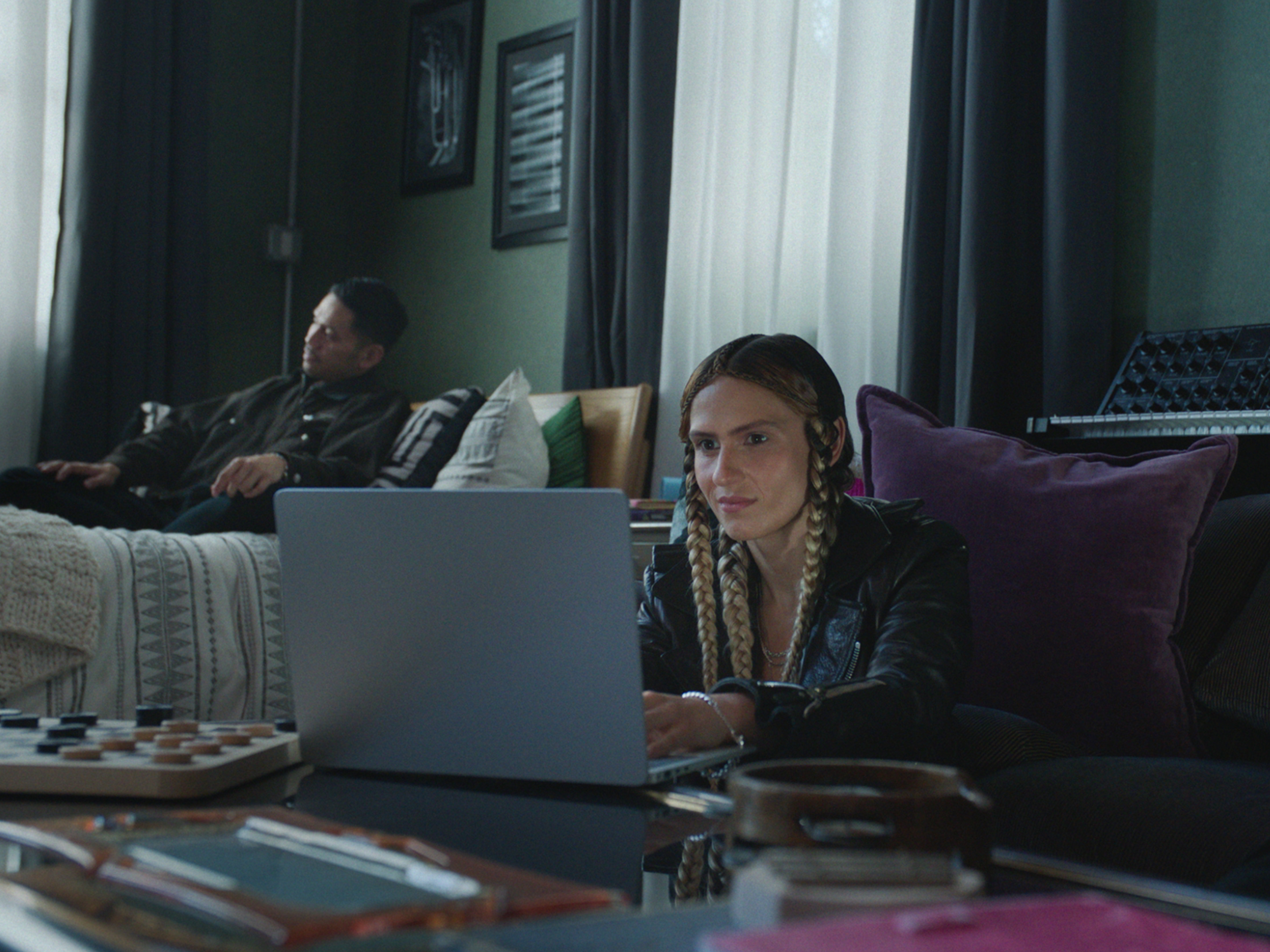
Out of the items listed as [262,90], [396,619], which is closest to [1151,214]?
[396,619]

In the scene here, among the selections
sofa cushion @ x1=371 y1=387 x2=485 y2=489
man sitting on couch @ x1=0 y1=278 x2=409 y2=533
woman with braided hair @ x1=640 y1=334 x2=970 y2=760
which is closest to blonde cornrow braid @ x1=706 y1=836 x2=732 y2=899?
woman with braided hair @ x1=640 y1=334 x2=970 y2=760

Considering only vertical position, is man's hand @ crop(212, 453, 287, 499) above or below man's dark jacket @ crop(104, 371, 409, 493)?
below

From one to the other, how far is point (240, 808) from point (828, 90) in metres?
2.56

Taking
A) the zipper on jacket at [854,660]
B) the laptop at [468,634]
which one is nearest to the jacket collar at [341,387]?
the zipper on jacket at [854,660]

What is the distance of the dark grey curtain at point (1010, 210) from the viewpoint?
239cm

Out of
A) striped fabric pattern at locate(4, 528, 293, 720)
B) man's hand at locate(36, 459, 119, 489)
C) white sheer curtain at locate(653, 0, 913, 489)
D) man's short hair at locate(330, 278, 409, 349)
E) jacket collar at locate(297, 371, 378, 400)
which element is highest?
white sheer curtain at locate(653, 0, 913, 489)

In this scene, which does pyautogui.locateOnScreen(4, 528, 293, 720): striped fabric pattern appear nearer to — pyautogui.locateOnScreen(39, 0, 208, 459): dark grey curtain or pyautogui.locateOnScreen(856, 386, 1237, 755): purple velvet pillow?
pyautogui.locateOnScreen(856, 386, 1237, 755): purple velvet pillow

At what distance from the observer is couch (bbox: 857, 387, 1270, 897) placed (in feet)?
4.68

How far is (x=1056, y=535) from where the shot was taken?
156cm

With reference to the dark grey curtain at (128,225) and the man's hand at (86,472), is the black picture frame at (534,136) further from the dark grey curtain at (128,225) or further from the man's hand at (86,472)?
the man's hand at (86,472)

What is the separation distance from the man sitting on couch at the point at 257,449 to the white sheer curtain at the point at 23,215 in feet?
2.07

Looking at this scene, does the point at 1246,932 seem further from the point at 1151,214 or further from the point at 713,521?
the point at 1151,214

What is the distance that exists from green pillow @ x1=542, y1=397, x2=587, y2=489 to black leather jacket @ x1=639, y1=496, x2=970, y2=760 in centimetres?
153

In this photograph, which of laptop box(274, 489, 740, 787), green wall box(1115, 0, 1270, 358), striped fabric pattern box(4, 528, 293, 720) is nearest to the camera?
laptop box(274, 489, 740, 787)
